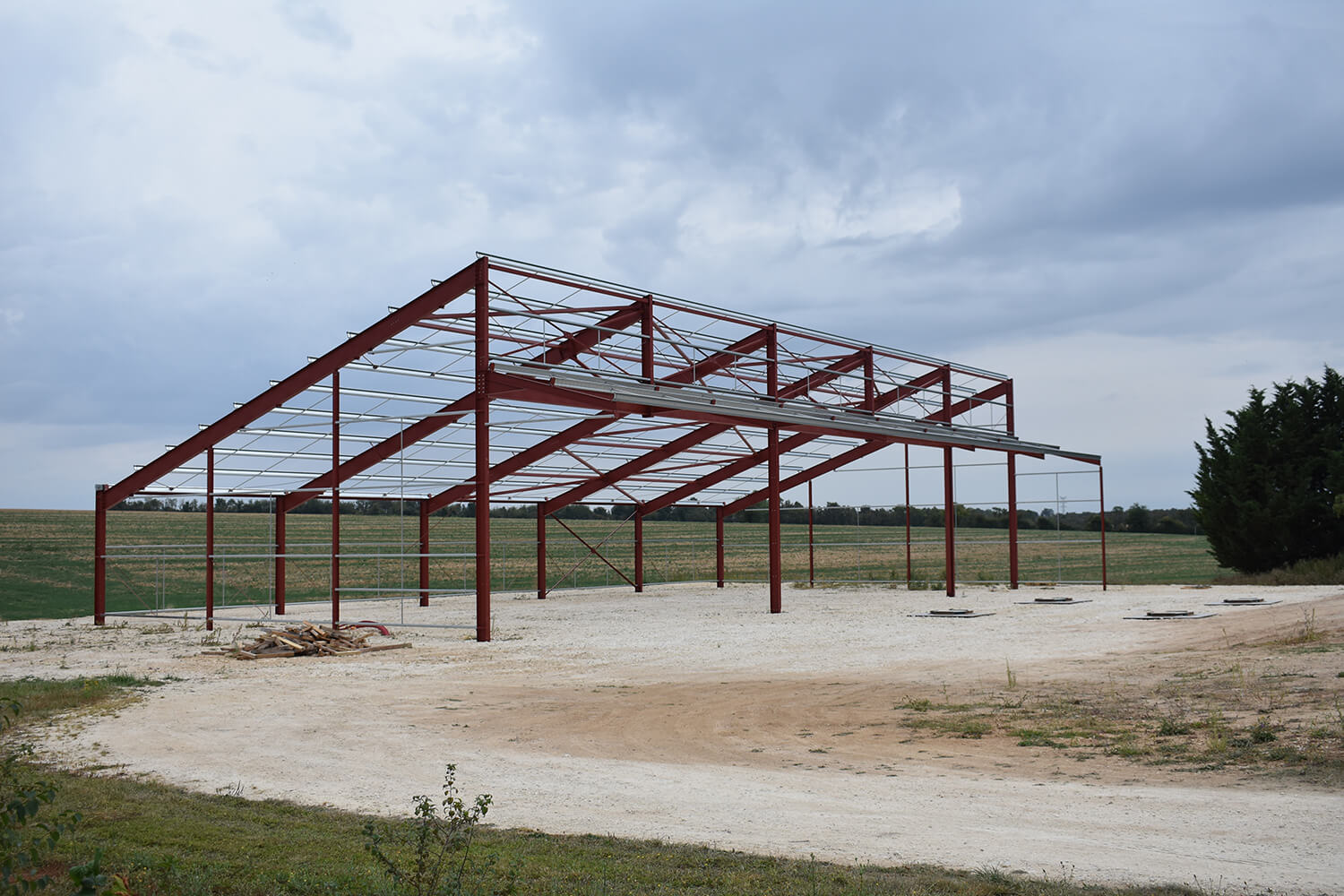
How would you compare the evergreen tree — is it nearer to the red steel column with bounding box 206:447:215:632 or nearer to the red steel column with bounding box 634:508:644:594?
the red steel column with bounding box 634:508:644:594

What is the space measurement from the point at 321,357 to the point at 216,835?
1930 centimetres

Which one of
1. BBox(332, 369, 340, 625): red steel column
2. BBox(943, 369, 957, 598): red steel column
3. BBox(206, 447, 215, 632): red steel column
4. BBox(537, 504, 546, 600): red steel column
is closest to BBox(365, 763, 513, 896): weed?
BBox(332, 369, 340, 625): red steel column

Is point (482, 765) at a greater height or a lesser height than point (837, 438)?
lesser

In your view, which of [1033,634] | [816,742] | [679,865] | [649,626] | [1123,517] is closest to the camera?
[679,865]

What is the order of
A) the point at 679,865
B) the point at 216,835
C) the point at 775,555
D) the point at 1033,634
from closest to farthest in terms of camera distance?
the point at 679,865
the point at 216,835
the point at 1033,634
the point at 775,555

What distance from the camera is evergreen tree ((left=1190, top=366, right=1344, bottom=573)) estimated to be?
1312 inches

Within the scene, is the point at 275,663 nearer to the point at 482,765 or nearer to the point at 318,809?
the point at 482,765

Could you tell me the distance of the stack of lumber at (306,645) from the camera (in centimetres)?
1984

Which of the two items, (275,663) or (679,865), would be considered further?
(275,663)

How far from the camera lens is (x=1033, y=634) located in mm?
20812

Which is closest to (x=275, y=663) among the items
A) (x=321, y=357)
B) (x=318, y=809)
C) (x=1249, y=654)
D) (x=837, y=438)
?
(x=321, y=357)

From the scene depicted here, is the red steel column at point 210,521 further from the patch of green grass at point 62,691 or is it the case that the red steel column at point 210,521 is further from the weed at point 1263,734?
the weed at point 1263,734

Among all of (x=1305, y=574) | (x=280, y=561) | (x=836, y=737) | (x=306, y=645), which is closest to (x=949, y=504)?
(x=1305, y=574)

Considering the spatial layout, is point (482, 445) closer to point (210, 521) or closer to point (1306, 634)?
point (210, 521)
